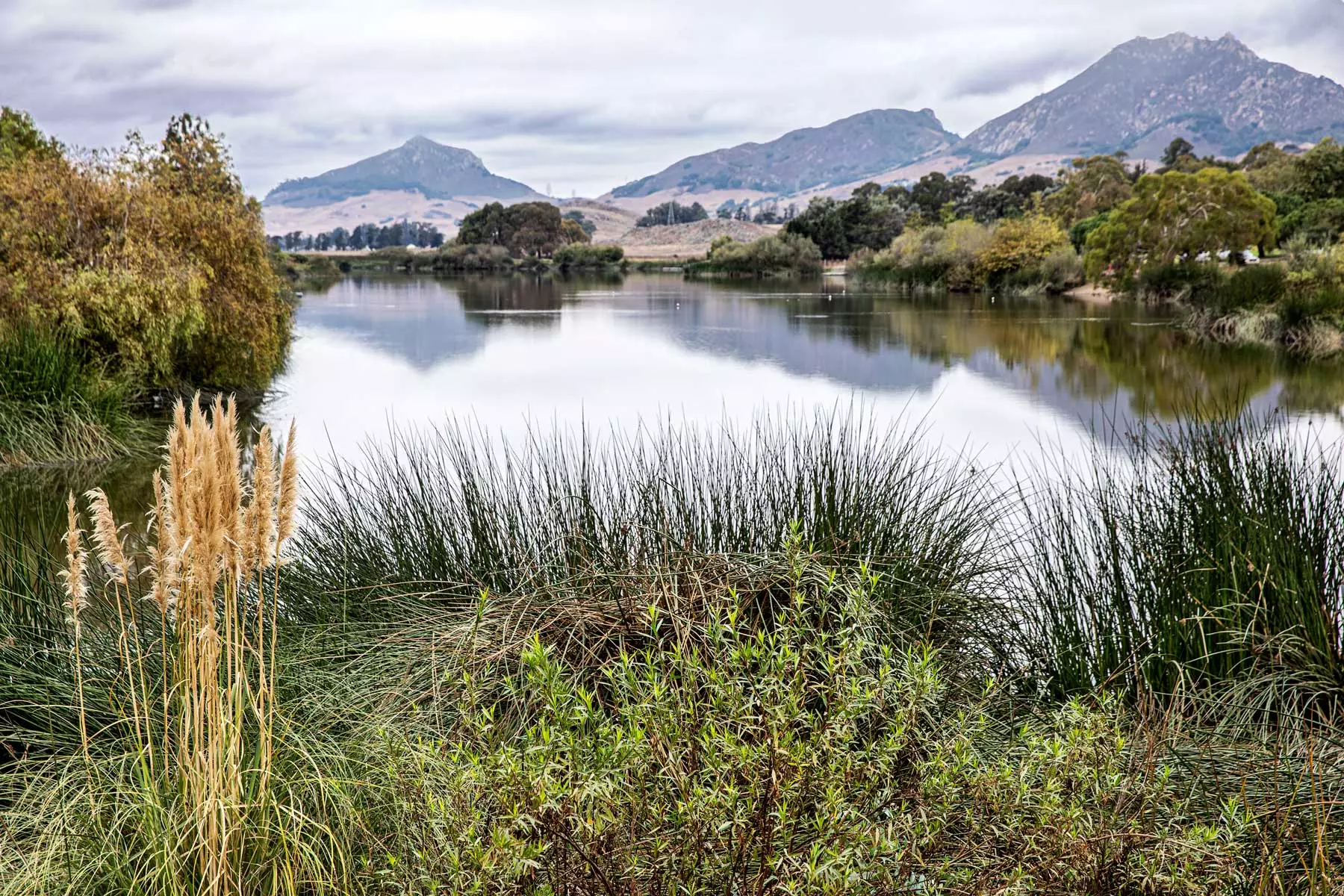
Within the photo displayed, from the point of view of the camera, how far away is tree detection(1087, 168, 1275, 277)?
29344 millimetres

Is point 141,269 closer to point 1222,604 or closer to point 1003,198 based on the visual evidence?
point 1222,604

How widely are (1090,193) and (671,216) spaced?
8625 centimetres

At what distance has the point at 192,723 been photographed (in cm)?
258

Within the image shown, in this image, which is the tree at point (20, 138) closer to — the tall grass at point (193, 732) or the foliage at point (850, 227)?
the tall grass at point (193, 732)

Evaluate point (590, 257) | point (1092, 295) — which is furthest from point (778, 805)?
point (590, 257)

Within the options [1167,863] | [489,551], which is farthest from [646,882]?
[489,551]

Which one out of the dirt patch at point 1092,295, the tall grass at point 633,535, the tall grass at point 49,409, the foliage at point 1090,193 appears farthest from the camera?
the foliage at point 1090,193

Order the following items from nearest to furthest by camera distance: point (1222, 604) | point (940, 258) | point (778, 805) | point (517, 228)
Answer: point (778, 805) → point (1222, 604) → point (940, 258) → point (517, 228)

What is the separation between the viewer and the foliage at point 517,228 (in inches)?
3499

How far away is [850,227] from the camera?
67.6 meters

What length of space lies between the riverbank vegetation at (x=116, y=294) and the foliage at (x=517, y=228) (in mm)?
75533

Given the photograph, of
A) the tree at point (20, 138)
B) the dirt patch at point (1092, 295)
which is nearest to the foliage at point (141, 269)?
the tree at point (20, 138)

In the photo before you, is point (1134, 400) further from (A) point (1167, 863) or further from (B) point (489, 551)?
(A) point (1167, 863)

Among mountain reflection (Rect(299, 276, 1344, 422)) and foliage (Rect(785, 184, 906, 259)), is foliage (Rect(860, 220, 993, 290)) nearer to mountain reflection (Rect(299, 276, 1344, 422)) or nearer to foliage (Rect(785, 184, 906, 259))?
mountain reflection (Rect(299, 276, 1344, 422))
